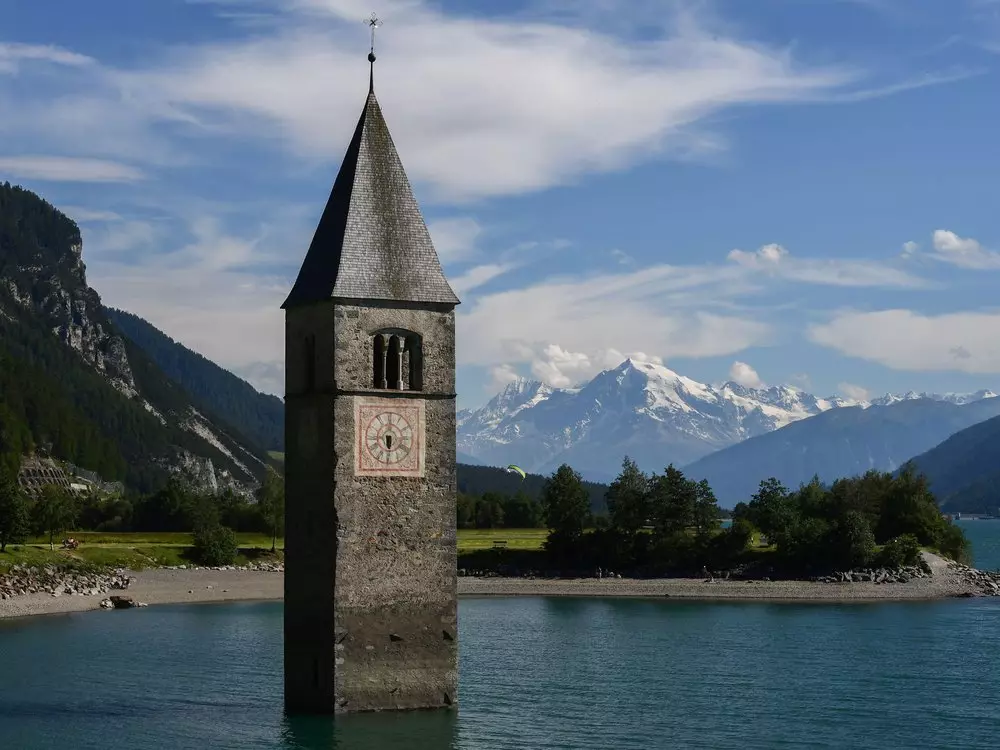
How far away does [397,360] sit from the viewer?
160 ft

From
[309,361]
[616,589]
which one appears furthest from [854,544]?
[309,361]

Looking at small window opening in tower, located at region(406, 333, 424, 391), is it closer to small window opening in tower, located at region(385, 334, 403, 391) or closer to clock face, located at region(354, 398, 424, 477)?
small window opening in tower, located at region(385, 334, 403, 391)

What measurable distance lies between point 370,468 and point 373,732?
8.26m

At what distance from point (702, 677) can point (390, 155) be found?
30.3 metres

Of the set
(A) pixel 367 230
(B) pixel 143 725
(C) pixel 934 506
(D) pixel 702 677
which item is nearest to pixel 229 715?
(B) pixel 143 725

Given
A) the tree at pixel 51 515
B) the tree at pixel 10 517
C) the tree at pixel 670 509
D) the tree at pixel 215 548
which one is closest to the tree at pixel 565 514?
the tree at pixel 670 509

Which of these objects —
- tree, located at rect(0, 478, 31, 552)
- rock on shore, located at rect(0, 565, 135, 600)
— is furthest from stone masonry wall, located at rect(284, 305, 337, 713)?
tree, located at rect(0, 478, 31, 552)

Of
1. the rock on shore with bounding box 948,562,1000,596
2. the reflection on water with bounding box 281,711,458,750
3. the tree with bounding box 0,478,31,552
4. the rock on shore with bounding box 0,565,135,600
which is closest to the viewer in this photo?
the reflection on water with bounding box 281,711,458,750

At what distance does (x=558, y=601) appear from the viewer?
118m

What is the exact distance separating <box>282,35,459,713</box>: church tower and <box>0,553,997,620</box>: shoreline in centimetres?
6304

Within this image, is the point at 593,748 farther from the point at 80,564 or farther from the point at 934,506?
the point at 934,506

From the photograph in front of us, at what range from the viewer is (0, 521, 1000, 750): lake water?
49.4 meters

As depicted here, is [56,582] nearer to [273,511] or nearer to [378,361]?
[273,511]

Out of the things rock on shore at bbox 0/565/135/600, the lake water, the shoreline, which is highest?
rock on shore at bbox 0/565/135/600
